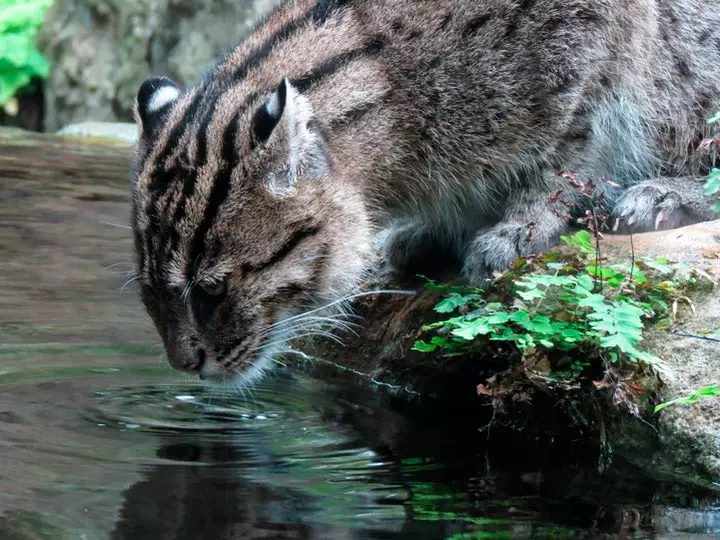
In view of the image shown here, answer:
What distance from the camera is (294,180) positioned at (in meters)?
5.18

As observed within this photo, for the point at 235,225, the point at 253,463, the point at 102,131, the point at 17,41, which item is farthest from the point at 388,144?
the point at 17,41

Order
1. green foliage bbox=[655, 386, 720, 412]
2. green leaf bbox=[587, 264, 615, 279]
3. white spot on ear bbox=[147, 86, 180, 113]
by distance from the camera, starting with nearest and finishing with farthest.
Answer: green foliage bbox=[655, 386, 720, 412] → green leaf bbox=[587, 264, 615, 279] → white spot on ear bbox=[147, 86, 180, 113]

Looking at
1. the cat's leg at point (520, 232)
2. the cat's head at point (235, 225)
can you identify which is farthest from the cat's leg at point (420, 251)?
the cat's head at point (235, 225)

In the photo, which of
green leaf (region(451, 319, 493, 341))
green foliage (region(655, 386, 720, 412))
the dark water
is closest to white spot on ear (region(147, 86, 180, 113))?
the dark water

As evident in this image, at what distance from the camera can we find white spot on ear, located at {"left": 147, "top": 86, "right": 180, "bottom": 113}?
5.49m

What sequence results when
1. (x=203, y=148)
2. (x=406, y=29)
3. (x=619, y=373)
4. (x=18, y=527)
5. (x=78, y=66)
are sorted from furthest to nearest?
(x=78, y=66)
(x=406, y=29)
(x=203, y=148)
(x=619, y=373)
(x=18, y=527)

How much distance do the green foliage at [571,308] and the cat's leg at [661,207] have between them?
837mm

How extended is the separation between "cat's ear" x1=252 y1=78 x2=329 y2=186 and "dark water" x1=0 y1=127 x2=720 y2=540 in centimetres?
115

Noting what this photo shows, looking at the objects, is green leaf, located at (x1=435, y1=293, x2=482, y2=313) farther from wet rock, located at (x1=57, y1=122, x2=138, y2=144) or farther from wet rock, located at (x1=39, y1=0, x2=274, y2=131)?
wet rock, located at (x1=39, y1=0, x2=274, y2=131)

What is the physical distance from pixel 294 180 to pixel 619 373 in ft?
5.44

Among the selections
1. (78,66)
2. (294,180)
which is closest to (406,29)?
(294,180)

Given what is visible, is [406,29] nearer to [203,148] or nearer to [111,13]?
[203,148]

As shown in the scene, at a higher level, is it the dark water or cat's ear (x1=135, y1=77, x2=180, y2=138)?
cat's ear (x1=135, y1=77, x2=180, y2=138)

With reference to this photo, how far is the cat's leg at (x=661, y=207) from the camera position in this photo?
6109 mm
